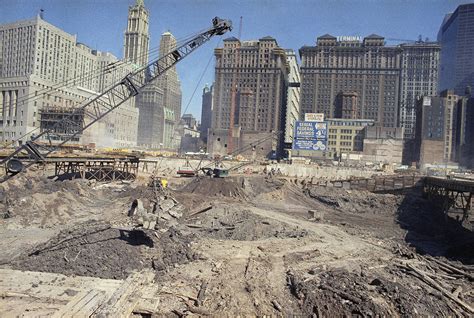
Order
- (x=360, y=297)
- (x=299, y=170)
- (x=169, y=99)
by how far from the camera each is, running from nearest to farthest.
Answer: (x=360, y=297)
(x=299, y=170)
(x=169, y=99)

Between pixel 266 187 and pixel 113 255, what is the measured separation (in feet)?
90.4

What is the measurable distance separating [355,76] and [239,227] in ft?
461

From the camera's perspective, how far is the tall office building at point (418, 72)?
163 meters

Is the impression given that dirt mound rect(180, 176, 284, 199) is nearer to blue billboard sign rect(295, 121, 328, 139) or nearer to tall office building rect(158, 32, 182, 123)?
blue billboard sign rect(295, 121, 328, 139)

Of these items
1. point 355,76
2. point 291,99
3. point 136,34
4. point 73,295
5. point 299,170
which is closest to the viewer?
point 73,295

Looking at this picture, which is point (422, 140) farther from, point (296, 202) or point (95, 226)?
point (95, 226)

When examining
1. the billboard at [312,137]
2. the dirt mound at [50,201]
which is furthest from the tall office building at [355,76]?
the dirt mound at [50,201]

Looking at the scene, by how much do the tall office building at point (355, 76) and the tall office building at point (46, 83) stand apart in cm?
8022

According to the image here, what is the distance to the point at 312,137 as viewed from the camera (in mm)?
94250

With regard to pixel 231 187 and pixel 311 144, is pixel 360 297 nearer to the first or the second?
pixel 231 187

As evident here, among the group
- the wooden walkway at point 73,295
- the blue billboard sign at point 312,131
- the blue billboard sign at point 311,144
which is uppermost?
the blue billboard sign at point 312,131

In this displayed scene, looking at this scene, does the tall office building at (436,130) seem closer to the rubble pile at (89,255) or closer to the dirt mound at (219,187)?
the dirt mound at (219,187)

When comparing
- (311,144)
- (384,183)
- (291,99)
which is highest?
(291,99)

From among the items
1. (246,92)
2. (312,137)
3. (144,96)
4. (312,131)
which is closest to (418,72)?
(246,92)
